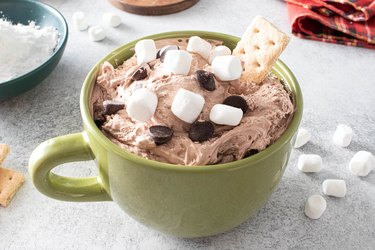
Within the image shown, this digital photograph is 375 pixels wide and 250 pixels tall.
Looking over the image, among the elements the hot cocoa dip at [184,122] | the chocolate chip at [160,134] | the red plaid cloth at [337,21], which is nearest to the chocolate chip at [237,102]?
the hot cocoa dip at [184,122]

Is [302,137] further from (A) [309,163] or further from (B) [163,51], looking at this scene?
(B) [163,51]

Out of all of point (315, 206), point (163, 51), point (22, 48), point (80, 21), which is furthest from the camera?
point (80, 21)

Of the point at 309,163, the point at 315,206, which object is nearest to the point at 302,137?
the point at 309,163

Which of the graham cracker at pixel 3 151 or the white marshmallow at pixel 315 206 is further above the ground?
the white marshmallow at pixel 315 206

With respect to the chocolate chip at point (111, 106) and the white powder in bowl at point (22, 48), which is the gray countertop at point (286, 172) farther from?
the chocolate chip at point (111, 106)

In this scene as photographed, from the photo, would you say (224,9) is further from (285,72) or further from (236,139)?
(236,139)

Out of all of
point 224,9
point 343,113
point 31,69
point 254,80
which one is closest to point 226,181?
point 254,80
